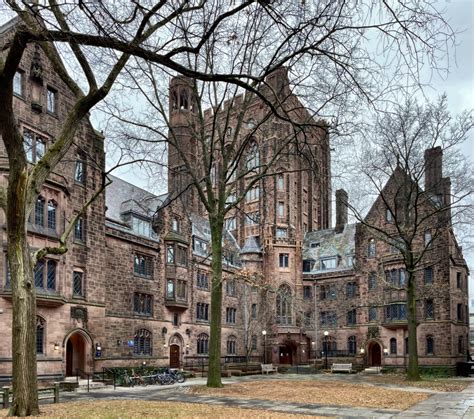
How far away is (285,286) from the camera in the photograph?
191 feet

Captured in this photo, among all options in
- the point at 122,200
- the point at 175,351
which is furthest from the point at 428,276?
the point at 122,200

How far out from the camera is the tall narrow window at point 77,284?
101ft

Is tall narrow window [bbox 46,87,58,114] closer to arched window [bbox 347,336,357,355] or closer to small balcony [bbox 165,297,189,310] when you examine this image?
small balcony [bbox 165,297,189,310]

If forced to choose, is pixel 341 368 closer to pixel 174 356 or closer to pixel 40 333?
pixel 174 356

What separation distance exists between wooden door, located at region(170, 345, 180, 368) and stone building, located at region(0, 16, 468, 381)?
11 cm

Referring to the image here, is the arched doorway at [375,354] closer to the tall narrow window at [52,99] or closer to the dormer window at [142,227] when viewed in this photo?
the dormer window at [142,227]

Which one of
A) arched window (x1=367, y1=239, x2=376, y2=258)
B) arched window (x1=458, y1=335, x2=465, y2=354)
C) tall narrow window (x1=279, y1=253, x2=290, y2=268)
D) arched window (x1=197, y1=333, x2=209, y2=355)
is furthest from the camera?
tall narrow window (x1=279, y1=253, x2=290, y2=268)

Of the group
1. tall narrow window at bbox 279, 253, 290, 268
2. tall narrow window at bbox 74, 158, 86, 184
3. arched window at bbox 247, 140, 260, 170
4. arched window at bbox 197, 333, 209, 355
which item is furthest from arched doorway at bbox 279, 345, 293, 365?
tall narrow window at bbox 74, 158, 86, 184

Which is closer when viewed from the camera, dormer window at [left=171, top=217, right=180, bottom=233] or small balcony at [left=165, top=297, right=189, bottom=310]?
small balcony at [left=165, top=297, right=189, bottom=310]

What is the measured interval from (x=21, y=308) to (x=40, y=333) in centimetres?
1654

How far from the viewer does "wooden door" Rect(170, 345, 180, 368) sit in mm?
42281

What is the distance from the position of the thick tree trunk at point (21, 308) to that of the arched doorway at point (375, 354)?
44.5m

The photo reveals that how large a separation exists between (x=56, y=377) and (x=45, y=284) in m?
4.77

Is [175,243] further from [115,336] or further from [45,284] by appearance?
[45,284]
